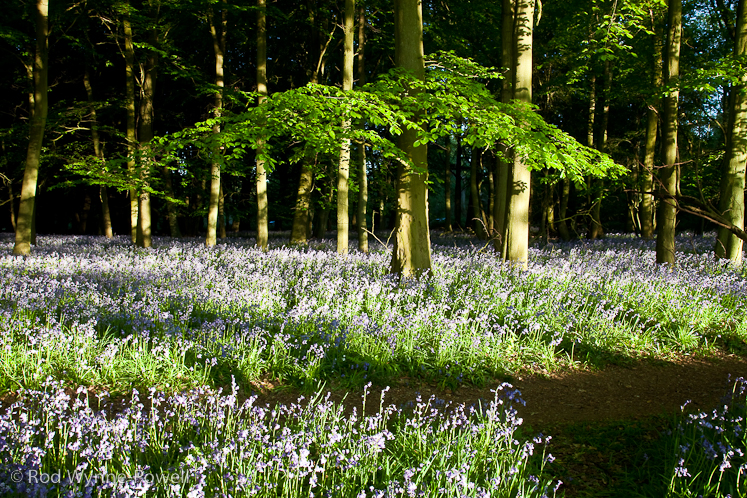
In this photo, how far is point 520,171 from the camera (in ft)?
30.0

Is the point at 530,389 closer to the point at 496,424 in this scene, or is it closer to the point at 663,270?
the point at 496,424

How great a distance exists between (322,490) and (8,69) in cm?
2823

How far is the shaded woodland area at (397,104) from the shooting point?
24.4 feet

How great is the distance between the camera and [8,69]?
2252cm

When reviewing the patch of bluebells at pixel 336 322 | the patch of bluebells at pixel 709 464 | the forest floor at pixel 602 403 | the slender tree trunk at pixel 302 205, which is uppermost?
the slender tree trunk at pixel 302 205

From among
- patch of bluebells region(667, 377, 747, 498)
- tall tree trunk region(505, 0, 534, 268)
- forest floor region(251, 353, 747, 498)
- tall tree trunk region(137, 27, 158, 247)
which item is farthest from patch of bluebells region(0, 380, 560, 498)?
tall tree trunk region(137, 27, 158, 247)

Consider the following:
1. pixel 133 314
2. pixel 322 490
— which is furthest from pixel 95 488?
pixel 133 314

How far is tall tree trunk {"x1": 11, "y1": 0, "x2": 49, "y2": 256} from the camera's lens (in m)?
11.8

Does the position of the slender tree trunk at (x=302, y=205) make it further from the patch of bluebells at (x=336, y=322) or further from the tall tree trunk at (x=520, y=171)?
the tall tree trunk at (x=520, y=171)

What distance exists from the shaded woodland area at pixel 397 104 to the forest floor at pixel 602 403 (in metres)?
1.93

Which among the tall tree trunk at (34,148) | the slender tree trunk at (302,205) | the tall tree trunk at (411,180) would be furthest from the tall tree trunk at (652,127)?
the tall tree trunk at (34,148)

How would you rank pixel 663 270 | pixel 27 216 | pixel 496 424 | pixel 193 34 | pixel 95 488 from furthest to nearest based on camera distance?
pixel 193 34 → pixel 27 216 → pixel 663 270 → pixel 496 424 → pixel 95 488

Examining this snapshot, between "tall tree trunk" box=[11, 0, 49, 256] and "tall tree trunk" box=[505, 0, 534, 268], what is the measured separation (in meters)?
11.7

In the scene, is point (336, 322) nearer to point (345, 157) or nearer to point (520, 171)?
point (520, 171)
